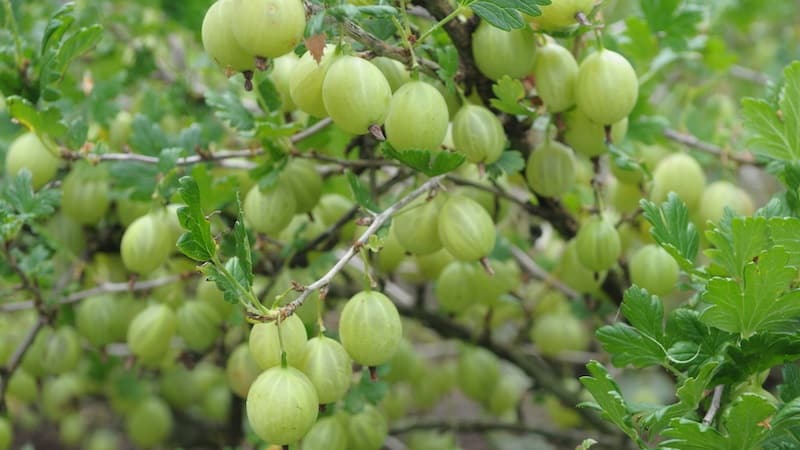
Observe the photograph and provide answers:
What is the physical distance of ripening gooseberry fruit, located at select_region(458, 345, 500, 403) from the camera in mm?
1490

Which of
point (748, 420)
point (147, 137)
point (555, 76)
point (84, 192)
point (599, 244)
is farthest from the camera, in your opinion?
point (84, 192)

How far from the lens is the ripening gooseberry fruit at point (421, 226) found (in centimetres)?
87

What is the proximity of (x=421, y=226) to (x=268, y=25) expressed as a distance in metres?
0.30

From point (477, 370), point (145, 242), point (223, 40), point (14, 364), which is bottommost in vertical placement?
point (477, 370)

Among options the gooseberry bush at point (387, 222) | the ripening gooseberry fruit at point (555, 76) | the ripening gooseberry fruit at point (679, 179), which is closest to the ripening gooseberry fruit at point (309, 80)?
the gooseberry bush at point (387, 222)

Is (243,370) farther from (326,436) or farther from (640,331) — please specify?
(640,331)

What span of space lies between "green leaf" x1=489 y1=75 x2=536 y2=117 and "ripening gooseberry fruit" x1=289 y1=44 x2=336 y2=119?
6.6 inches

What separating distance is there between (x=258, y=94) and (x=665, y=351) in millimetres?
523

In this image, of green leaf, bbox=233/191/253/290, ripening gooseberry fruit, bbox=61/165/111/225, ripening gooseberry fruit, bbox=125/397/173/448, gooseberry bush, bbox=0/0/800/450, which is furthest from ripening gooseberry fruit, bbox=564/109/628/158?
ripening gooseberry fruit, bbox=125/397/173/448

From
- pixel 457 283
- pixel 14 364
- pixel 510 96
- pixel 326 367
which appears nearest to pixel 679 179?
pixel 457 283

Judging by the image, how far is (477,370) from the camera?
1492 mm

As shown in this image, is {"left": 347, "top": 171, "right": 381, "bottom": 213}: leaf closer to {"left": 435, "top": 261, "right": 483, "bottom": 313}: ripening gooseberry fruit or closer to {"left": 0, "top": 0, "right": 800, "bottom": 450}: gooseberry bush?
{"left": 0, "top": 0, "right": 800, "bottom": 450}: gooseberry bush

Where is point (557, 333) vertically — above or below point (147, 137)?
below

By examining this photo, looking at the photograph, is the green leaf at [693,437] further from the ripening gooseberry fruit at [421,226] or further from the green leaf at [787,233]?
the ripening gooseberry fruit at [421,226]
